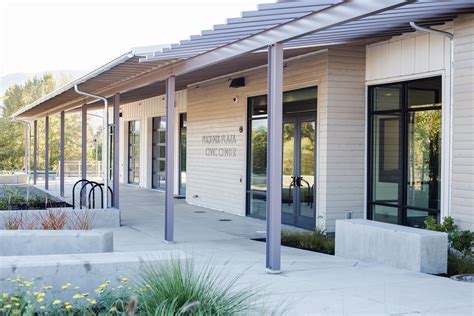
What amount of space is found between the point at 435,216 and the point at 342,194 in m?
1.93

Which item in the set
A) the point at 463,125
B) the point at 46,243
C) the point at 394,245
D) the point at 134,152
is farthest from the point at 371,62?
the point at 134,152

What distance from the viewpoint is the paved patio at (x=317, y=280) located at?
536 centimetres

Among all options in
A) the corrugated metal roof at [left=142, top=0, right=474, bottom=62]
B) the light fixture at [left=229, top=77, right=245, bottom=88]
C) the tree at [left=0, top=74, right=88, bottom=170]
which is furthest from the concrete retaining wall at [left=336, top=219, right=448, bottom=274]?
the tree at [left=0, top=74, right=88, bottom=170]

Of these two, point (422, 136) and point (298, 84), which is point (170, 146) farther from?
point (422, 136)

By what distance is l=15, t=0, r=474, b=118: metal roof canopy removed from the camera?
587 cm

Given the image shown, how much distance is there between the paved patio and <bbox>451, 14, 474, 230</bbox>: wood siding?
1.68 meters

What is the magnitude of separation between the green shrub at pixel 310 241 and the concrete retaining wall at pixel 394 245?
2.36ft

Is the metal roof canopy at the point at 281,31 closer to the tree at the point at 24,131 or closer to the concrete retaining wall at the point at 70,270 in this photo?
the concrete retaining wall at the point at 70,270

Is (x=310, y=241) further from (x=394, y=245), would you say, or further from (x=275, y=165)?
(x=275, y=165)

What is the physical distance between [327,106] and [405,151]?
1589 millimetres

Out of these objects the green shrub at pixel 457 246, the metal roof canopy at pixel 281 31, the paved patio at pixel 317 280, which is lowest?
the paved patio at pixel 317 280

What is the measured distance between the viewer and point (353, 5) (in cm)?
580

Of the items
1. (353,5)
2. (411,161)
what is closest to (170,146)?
(411,161)

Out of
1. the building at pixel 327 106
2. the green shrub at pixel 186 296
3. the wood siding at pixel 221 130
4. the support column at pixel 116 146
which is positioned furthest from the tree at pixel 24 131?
the green shrub at pixel 186 296
